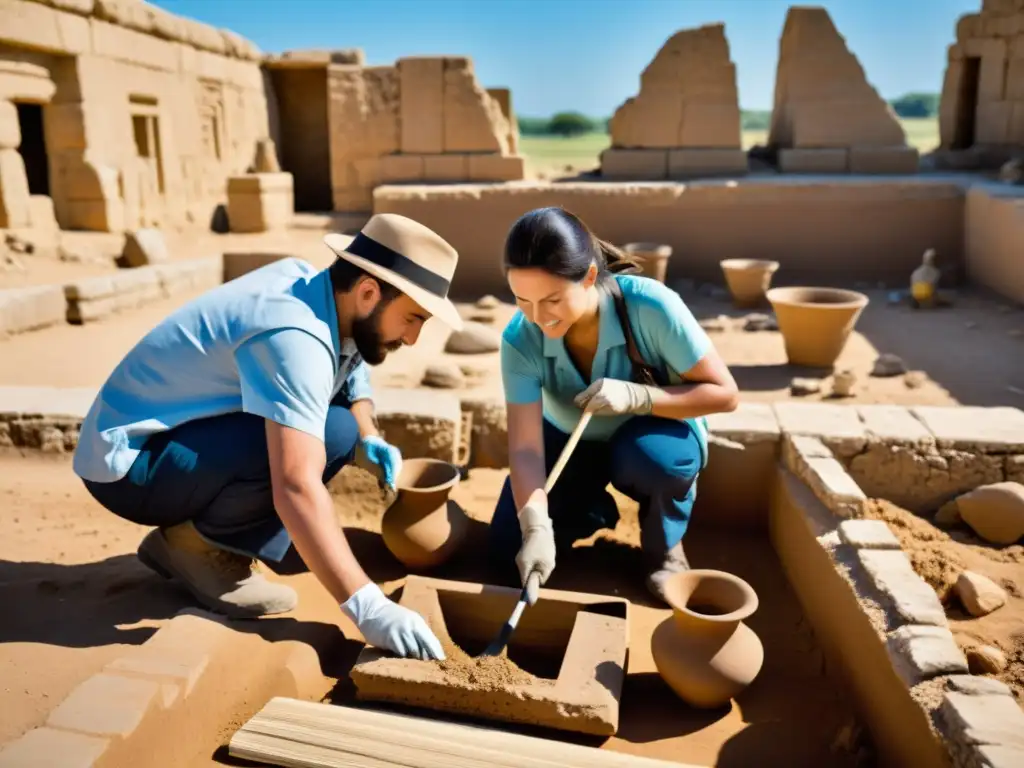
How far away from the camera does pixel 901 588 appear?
2.44 m

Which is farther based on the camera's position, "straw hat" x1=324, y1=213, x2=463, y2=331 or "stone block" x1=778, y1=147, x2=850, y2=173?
"stone block" x1=778, y1=147, x2=850, y2=173

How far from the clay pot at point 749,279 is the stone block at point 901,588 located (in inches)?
205

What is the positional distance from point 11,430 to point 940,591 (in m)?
3.84

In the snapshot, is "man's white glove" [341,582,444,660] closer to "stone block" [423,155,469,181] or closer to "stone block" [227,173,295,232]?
"stone block" [423,155,469,181]

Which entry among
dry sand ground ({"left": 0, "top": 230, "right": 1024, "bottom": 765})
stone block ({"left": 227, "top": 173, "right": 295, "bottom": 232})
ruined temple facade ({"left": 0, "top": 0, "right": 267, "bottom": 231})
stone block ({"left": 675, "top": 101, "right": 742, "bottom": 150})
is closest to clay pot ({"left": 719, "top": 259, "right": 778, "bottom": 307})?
dry sand ground ({"left": 0, "top": 230, "right": 1024, "bottom": 765})

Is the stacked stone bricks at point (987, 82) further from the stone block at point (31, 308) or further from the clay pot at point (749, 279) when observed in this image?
the stone block at point (31, 308)

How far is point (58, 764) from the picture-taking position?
1857 mm

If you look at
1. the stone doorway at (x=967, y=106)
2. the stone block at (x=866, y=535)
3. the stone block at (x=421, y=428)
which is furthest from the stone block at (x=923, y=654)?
the stone doorway at (x=967, y=106)

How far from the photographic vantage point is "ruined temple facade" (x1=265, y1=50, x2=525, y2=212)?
33.4 ft

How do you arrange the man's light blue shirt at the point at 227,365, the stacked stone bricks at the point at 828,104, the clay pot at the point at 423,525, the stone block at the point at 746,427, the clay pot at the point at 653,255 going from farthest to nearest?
1. the stacked stone bricks at the point at 828,104
2. the clay pot at the point at 653,255
3. the stone block at the point at 746,427
4. the clay pot at the point at 423,525
5. the man's light blue shirt at the point at 227,365

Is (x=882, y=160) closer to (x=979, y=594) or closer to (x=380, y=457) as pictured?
(x=979, y=594)

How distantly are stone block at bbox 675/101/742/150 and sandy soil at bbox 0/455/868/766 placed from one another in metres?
6.85

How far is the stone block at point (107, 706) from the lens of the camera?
78.5 inches

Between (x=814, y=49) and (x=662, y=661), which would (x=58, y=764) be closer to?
(x=662, y=661)
